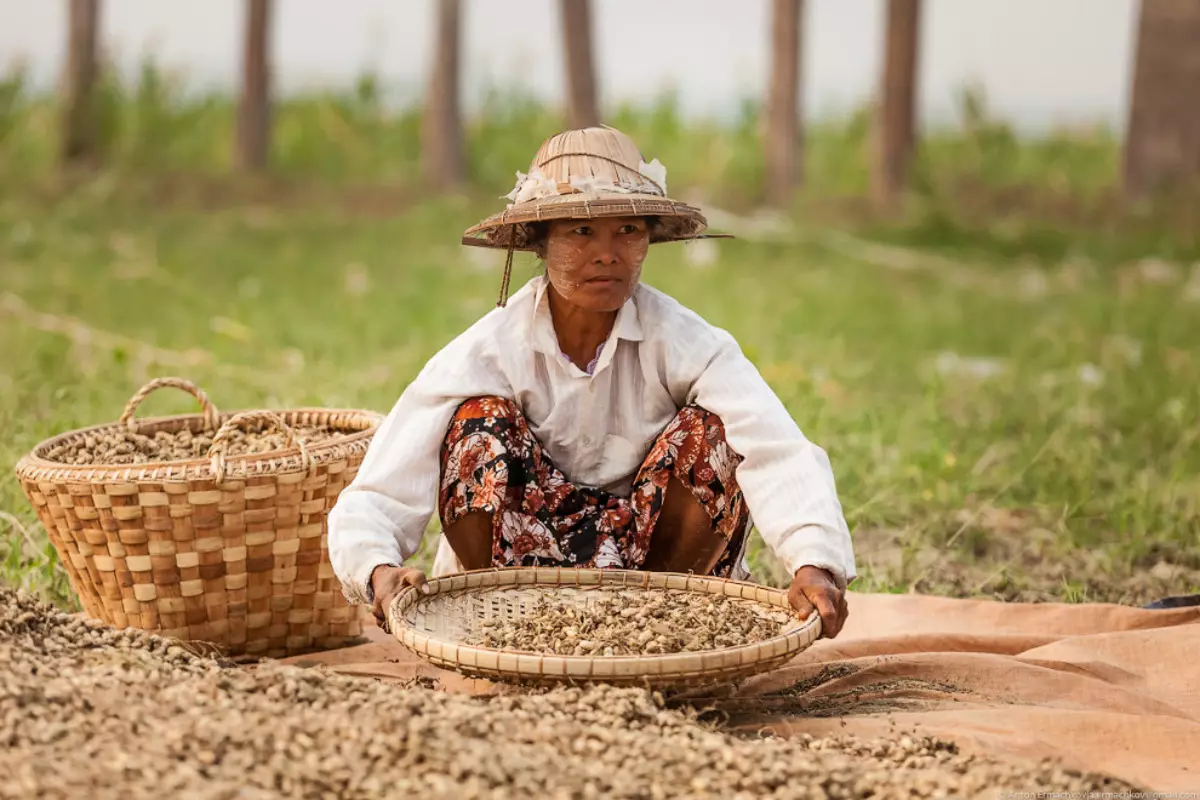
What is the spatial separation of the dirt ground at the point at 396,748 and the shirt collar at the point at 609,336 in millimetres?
782

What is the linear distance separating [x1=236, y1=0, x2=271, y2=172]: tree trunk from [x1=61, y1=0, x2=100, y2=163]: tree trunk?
1176mm

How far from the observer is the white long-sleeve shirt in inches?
103

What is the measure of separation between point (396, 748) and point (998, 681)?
130 cm

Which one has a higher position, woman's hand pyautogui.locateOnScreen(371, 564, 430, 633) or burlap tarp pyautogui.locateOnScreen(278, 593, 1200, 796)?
woman's hand pyautogui.locateOnScreen(371, 564, 430, 633)

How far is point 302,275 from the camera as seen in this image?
828cm

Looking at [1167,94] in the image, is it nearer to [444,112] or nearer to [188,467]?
[444,112]

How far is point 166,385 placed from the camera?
132 inches

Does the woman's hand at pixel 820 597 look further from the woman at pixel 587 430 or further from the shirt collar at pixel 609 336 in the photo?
the shirt collar at pixel 609 336

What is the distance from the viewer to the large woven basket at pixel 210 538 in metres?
2.84

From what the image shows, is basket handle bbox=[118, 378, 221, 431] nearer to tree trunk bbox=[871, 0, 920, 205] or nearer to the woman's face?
the woman's face

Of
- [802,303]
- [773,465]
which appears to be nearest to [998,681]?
[773,465]

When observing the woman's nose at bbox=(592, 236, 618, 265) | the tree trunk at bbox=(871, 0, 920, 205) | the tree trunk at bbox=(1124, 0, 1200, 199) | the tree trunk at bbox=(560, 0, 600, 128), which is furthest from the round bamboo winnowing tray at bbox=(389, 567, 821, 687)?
the tree trunk at bbox=(871, 0, 920, 205)

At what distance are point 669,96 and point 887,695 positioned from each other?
9.72 metres

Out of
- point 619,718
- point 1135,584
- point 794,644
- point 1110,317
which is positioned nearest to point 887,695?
point 794,644
